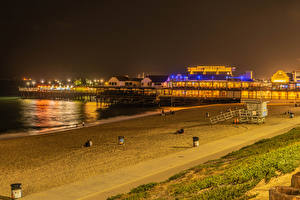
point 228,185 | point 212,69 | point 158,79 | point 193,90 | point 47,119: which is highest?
point 212,69

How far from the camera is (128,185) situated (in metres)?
10.6

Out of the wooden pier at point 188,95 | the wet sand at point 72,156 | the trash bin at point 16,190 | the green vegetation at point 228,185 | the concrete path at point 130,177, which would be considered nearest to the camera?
the green vegetation at point 228,185

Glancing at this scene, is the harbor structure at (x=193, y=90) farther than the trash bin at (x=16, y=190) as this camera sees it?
Yes

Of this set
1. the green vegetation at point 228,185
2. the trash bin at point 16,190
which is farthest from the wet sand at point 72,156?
the green vegetation at point 228,185

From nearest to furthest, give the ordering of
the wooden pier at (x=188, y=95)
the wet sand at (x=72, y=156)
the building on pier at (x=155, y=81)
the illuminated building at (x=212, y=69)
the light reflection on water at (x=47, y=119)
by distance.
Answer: the wet sand at (x=72, y=156) < the light reflection on water at (x=47, y=119) < the wooden pier at (x=188, y=95) < the building on pier at (x=155, y=81) < the illuminated building at (x=212, y=69)

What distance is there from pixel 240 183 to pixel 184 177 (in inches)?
113

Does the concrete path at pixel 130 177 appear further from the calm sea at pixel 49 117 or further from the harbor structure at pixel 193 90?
the harbor structure at pixel 193 90

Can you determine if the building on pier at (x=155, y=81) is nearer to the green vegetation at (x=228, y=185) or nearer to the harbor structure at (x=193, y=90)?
the harbor structure at (x=193, y=90)

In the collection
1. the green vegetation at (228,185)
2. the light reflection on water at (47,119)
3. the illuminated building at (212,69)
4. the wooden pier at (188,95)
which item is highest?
the illuminated building at (212,69)

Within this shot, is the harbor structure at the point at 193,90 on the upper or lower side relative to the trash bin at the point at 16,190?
upper

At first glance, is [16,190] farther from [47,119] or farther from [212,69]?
[212,69]

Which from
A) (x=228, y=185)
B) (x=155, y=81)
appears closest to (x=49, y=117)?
(x=228, y=185)

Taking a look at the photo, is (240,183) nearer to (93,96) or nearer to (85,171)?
(85,171)

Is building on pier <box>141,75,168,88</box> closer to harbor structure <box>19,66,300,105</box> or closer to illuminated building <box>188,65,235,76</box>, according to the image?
harbor structure <box>19,66,300,105</box>
